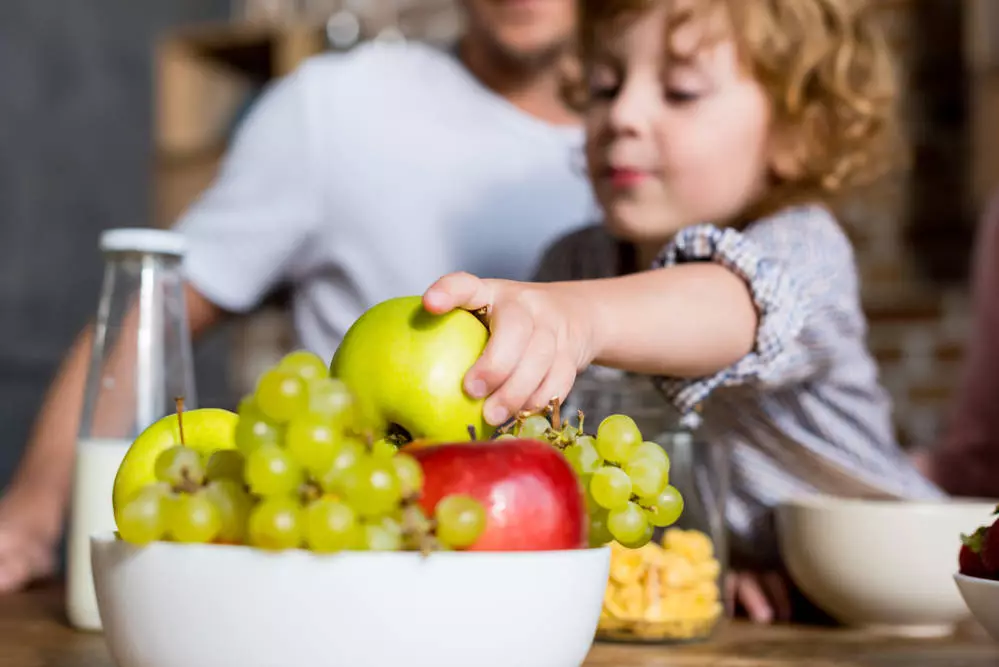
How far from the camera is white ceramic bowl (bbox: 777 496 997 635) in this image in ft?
2.41

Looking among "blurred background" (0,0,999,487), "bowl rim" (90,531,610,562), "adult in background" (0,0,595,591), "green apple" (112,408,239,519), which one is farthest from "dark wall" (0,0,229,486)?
"bowl rim" (90,531,610,562)

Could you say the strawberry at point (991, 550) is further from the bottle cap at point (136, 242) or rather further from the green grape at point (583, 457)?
the bottle cap at point (136, 242)

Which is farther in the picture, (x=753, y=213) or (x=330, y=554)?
(x=753, y=213)

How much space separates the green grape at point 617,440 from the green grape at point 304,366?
149mm

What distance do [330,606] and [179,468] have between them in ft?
0.27

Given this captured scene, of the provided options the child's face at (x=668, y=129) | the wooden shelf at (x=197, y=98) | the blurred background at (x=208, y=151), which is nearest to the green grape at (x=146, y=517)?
the child's face at (x=668, y=129)

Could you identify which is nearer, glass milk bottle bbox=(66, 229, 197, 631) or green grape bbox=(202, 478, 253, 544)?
green grape bbox=(202, 478, 253, 544)

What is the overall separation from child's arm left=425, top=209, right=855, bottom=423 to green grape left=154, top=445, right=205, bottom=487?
11cm

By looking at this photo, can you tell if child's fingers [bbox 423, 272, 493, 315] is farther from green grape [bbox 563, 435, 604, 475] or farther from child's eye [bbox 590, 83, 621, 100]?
child's eye [bbox 590, 83, 621, 100]

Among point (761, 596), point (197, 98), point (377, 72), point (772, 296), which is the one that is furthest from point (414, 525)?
point (197, 98)

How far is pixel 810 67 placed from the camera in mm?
1078

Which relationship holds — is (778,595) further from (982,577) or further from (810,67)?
(810,67)

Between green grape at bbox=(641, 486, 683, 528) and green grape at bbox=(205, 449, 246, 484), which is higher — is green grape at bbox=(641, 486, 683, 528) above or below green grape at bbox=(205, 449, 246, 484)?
below

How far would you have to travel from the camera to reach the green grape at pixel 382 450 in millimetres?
399
